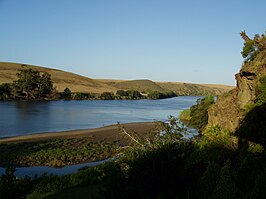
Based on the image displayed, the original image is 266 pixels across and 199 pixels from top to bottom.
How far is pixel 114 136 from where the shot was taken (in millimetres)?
35625

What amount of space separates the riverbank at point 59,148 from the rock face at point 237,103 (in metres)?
4.00

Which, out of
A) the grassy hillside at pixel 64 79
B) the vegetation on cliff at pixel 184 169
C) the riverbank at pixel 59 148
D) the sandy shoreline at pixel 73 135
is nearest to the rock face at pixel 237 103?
the vegetation on cliff at pixel 184 169

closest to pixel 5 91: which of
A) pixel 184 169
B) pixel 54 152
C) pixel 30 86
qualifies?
pixel 30 86

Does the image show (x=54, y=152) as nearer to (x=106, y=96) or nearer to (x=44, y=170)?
(x=44, y=170)

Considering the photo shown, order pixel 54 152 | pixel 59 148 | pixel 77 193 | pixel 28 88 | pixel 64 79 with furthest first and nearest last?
pixel 64 79, pixel 28 88, pixel 59 148, pixel 54 152, pixel 77 193

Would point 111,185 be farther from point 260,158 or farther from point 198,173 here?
point 260,158

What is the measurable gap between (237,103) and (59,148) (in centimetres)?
1641

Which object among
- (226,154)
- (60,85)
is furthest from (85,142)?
(60,85)

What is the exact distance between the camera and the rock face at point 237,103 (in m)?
16.3

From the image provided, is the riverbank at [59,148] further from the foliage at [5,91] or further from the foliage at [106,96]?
the foliage at [106,96]

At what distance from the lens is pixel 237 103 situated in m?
17.7

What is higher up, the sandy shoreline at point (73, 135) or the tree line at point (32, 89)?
the tree line at point (32, 89)

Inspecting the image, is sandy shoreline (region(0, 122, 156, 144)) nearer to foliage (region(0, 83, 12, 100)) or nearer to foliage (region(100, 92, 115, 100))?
foliage (region(0, 83, 12, 100))

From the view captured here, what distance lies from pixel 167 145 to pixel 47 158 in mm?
15367
